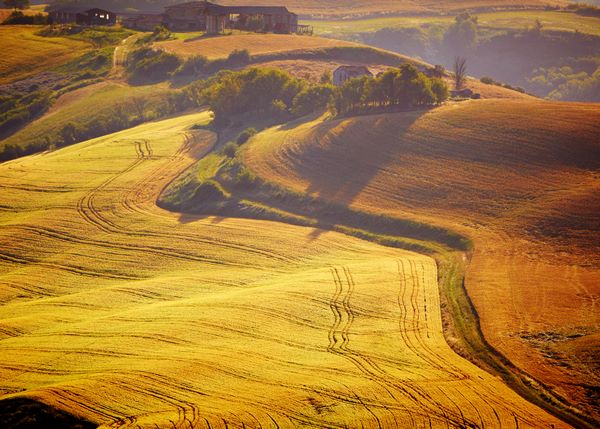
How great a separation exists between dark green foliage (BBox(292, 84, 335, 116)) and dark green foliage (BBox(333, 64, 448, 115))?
4.02m

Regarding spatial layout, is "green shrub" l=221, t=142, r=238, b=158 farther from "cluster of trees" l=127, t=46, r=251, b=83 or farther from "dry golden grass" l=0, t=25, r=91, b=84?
"dry golden grass" l=0, t=25, r=91, b=84

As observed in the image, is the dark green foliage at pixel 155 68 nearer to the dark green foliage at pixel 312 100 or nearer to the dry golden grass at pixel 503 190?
the dark green foliage at pixel 312 100

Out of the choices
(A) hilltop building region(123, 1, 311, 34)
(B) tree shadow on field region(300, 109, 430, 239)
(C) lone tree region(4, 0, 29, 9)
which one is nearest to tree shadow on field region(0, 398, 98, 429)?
(B) tree shadow on field region(300, 109, 430, 239)

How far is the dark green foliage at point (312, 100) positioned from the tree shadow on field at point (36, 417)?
234 feet

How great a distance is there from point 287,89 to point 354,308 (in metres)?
61.7

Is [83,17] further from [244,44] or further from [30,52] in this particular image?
[244,44]

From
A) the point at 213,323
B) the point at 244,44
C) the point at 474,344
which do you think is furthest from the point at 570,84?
the point at 213,323

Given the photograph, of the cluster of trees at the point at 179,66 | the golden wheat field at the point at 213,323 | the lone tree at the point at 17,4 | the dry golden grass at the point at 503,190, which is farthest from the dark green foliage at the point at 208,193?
the lone tree at the point at 17,4

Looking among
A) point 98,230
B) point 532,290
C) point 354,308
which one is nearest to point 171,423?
point 354,308

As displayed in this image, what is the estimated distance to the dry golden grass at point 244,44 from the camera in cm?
14162

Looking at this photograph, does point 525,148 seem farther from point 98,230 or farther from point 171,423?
point 171,423

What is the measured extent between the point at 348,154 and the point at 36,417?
177 ft

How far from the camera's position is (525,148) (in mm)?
80688

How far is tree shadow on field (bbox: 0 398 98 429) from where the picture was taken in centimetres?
3922
